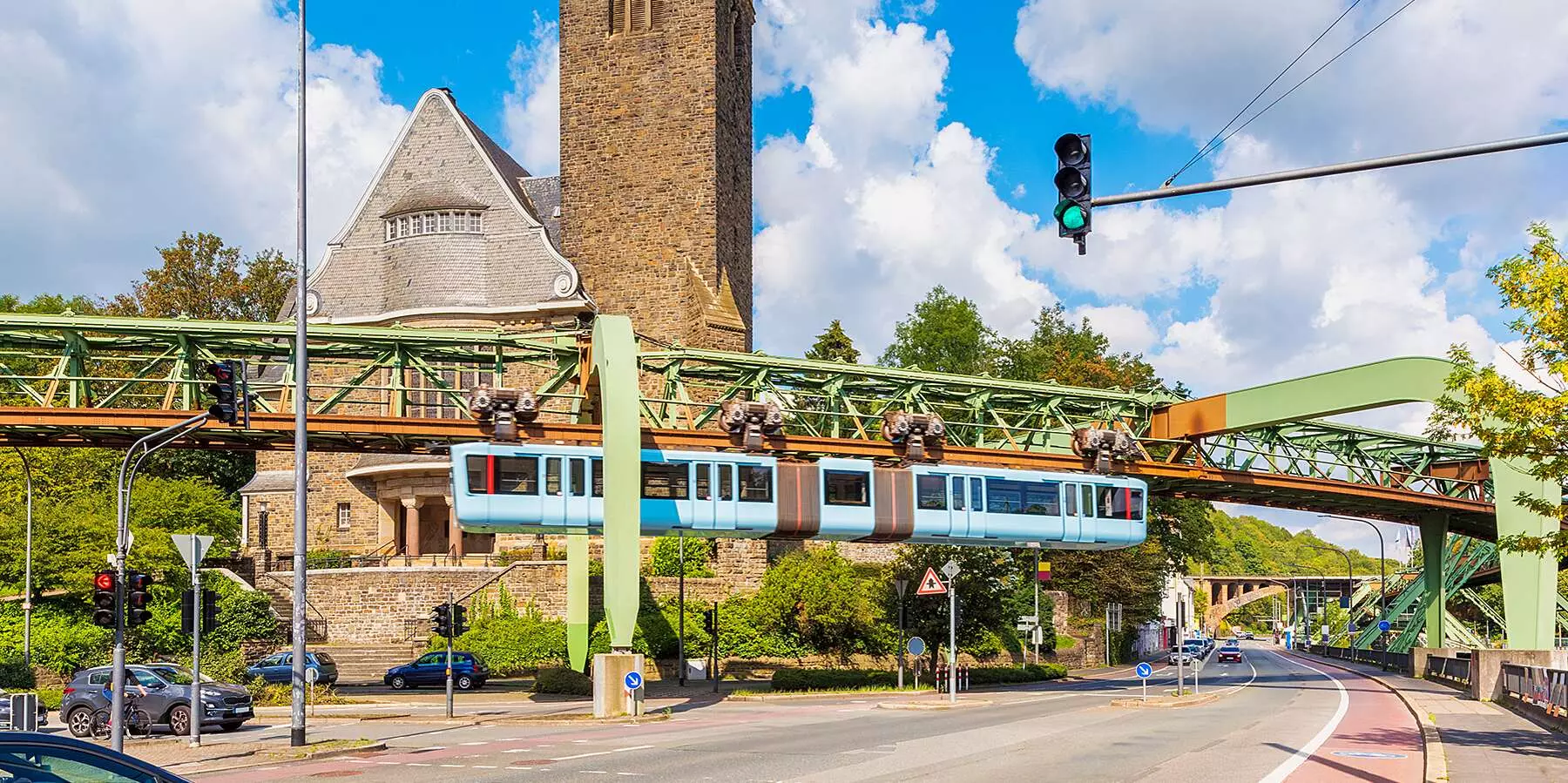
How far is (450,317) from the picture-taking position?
5950cm

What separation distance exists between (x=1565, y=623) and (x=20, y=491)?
6648cm

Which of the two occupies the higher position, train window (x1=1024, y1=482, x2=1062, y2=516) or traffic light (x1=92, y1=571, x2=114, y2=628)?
train window (x1=1024, y1=482, x2=1062, y2=516)

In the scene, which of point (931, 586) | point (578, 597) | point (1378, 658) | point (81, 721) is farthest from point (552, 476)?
point (1378, 658)

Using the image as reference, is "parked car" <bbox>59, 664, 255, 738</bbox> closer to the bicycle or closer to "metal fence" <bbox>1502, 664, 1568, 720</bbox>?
the bicycle

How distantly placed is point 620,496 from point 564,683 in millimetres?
12145

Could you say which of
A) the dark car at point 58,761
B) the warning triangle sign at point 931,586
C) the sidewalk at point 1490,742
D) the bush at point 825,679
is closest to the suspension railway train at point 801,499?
the warning triangle sign at point 931,586

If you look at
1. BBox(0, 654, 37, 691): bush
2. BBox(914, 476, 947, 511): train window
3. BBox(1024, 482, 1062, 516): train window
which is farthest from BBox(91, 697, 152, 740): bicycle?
BBox(1024, 482, 1062, 516): train window

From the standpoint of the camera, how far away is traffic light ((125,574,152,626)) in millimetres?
23422

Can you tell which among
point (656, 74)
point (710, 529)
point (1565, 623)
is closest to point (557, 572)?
point (710, 529)

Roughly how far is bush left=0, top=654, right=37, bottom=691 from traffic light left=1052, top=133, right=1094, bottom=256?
37302mm

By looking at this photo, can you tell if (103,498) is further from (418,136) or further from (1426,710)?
(1426,710)

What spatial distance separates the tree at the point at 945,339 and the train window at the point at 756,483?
203 feet

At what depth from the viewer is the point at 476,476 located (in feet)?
113

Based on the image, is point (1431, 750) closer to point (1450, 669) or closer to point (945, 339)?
point (1450, 669)
